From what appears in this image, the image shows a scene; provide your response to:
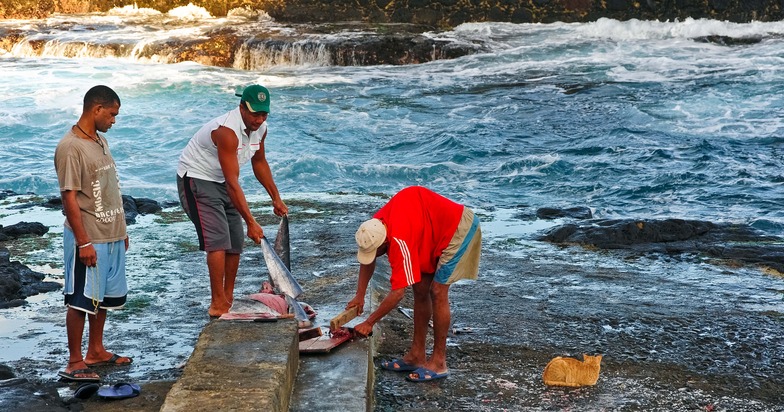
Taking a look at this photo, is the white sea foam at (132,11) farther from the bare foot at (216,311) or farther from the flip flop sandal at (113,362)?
the flip flop sandal at (113,362)

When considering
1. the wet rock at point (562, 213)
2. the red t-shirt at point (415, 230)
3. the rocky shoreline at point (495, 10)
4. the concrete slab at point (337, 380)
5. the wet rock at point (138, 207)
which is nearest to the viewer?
the concrete slab at point (337, 380)

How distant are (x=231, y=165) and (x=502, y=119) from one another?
1250 centimetres

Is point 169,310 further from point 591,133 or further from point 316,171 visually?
point 591,133

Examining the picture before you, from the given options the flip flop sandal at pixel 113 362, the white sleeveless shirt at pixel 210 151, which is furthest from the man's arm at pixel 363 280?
the flip flop sandal at pixel 113 362

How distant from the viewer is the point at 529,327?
6.21m

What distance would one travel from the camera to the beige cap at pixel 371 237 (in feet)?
15.2

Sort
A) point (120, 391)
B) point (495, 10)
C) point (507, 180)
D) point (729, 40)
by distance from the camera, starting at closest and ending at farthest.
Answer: point (120, 391), point (507, 180), point (729, 40), point (495, 10)

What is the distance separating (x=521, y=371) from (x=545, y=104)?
45.6 feet

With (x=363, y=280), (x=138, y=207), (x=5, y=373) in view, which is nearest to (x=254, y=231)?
(x=363, y=280)

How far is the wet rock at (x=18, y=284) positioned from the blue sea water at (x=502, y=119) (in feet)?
15.7

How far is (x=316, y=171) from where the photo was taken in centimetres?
1409

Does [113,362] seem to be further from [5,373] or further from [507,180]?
[507,180]

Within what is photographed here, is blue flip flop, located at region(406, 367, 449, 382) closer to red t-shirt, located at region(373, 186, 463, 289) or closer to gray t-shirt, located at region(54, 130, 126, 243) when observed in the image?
red t-shirt, located at region(373, 186, 463, 289)

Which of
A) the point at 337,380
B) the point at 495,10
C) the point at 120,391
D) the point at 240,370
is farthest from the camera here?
the point at 495,10
